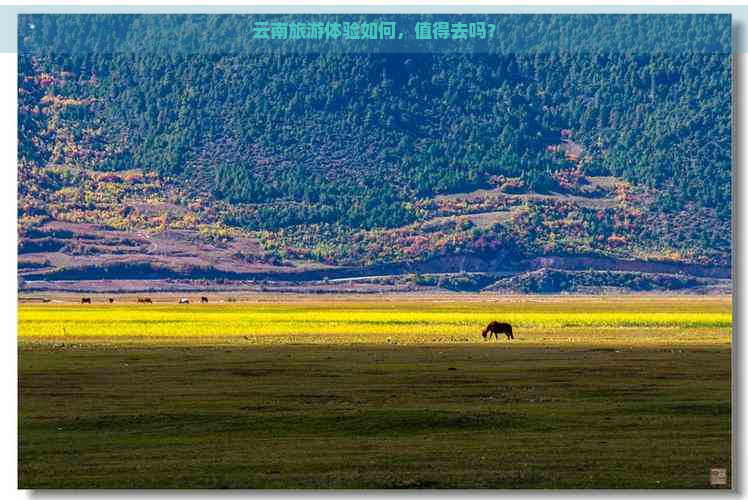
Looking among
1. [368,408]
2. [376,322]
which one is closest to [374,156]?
[376,322]

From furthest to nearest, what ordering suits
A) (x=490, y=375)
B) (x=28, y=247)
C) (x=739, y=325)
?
(x=28, y=247) < (x=490, y=375) < (x=739, y=325)

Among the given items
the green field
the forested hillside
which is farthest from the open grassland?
the forested hillside

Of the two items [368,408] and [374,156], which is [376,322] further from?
[374,156]

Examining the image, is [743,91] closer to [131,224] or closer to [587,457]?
[587,457]

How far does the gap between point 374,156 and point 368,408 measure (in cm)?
10079

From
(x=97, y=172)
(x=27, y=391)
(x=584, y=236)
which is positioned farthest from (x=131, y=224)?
(x=27, y=391)

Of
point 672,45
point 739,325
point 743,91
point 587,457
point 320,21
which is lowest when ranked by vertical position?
point 587,457

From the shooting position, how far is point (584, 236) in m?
129

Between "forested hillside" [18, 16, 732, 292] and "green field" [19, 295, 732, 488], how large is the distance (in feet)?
185

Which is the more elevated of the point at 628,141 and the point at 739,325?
the point at 628,141

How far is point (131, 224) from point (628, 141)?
147 feet

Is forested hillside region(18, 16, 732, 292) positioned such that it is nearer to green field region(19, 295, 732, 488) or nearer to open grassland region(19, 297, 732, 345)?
open grassland region(19, 297, 732, 345)

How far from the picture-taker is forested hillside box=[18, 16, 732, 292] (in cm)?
12281

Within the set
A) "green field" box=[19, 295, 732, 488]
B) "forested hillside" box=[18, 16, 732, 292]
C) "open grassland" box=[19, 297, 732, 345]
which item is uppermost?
"forested hillside" box=[18, 16, 732, 292]
